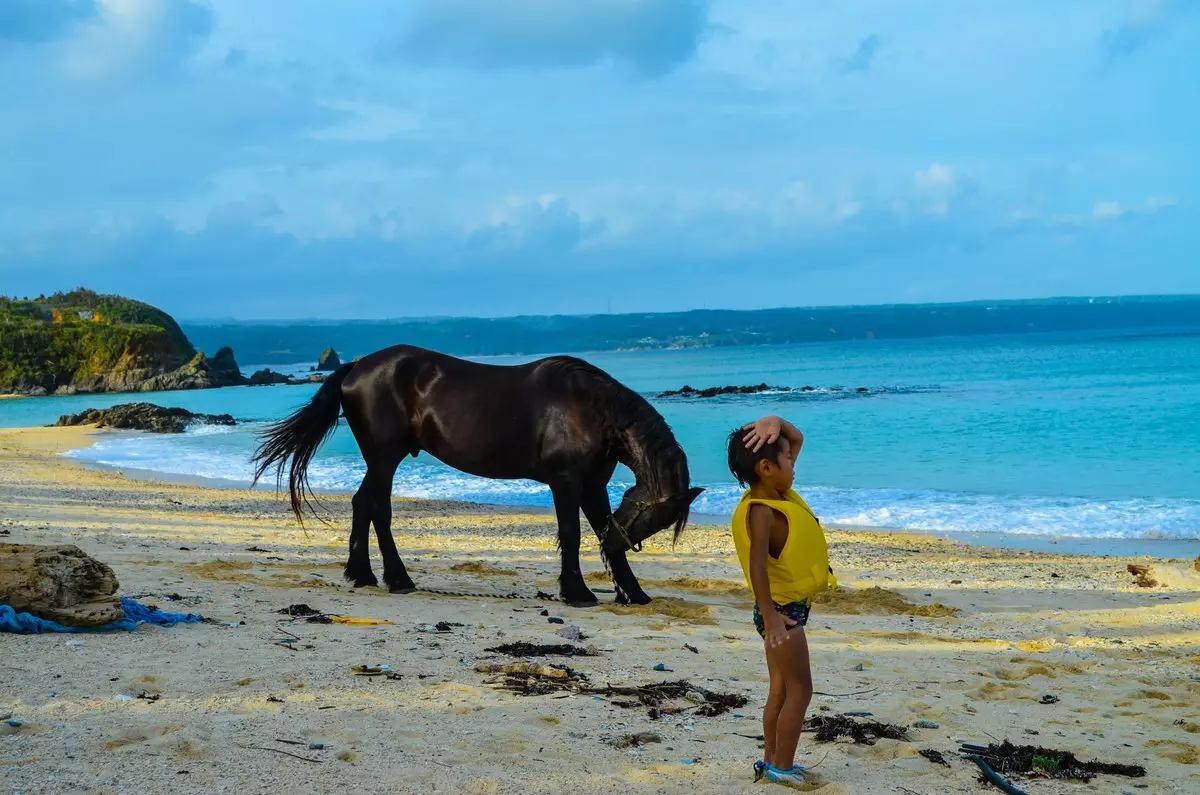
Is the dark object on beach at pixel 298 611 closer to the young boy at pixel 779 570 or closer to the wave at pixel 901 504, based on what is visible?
the young boy at pixel 779 570

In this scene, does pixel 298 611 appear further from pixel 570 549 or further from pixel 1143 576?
pixel 1143 576

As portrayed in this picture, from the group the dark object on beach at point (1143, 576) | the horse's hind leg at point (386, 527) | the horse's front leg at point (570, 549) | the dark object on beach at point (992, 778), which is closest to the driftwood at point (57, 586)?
the horse's hind leg at point (386, 527)

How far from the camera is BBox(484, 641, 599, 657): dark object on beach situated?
5.72 m

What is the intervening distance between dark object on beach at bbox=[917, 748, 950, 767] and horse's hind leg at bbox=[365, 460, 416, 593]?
480 cm

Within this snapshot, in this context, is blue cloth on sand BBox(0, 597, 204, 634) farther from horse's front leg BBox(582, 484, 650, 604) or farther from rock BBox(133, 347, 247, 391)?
rock BBox(133, 347, 247, 391)

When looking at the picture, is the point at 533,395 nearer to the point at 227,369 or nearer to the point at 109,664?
the point at 109,664

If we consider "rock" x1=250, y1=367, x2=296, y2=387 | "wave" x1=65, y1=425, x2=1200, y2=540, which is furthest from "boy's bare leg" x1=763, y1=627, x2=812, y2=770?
"rock" x1=250, y1=367, x2=296, y2=387

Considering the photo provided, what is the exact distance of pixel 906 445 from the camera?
26156mm

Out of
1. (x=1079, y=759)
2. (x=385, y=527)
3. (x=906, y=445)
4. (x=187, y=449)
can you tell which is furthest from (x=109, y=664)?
(x=187, y=449)

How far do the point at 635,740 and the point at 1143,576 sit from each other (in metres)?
7.32

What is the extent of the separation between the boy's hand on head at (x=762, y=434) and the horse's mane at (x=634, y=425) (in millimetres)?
3443

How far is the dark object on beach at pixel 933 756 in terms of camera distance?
4.17 meters

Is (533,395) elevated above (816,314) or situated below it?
below

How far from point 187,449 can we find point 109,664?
26.0 metres
